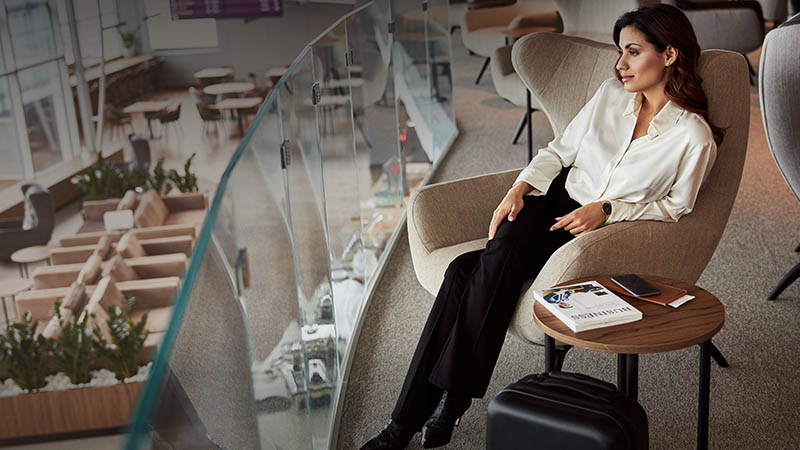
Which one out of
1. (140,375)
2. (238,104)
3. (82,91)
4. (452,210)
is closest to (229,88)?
(238,104)

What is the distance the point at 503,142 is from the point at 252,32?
35.6ft

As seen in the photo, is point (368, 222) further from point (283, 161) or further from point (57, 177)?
point (57, 177)

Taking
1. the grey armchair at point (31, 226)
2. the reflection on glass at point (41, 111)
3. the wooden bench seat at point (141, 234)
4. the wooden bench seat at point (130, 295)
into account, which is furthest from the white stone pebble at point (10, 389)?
the reflection on glass at point (41, 111)

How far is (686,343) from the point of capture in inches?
63.6

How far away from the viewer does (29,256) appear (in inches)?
475

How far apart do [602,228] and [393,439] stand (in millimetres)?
738

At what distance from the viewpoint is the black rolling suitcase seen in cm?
150

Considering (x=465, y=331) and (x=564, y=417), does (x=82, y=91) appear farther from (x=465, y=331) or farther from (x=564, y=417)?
(x=564, y=417)

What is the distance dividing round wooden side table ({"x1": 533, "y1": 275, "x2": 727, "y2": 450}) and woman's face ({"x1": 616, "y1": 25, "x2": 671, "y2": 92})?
54 cm

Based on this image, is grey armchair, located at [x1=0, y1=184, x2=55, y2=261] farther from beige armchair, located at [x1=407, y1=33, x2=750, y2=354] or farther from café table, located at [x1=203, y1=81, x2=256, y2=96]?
beige armchair, located at [x1=407, y1=33, x2=750, y2=354]

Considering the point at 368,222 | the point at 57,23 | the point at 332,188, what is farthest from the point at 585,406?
the point at 57,23

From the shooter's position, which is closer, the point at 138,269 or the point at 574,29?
the point at 574,29

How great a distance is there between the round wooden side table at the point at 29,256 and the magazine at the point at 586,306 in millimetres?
11177

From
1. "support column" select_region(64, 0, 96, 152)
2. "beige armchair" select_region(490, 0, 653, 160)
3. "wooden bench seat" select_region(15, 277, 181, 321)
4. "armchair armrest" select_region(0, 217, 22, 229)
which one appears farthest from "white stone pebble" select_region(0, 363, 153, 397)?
"support column" select_region(64, 0, 96, 152)
